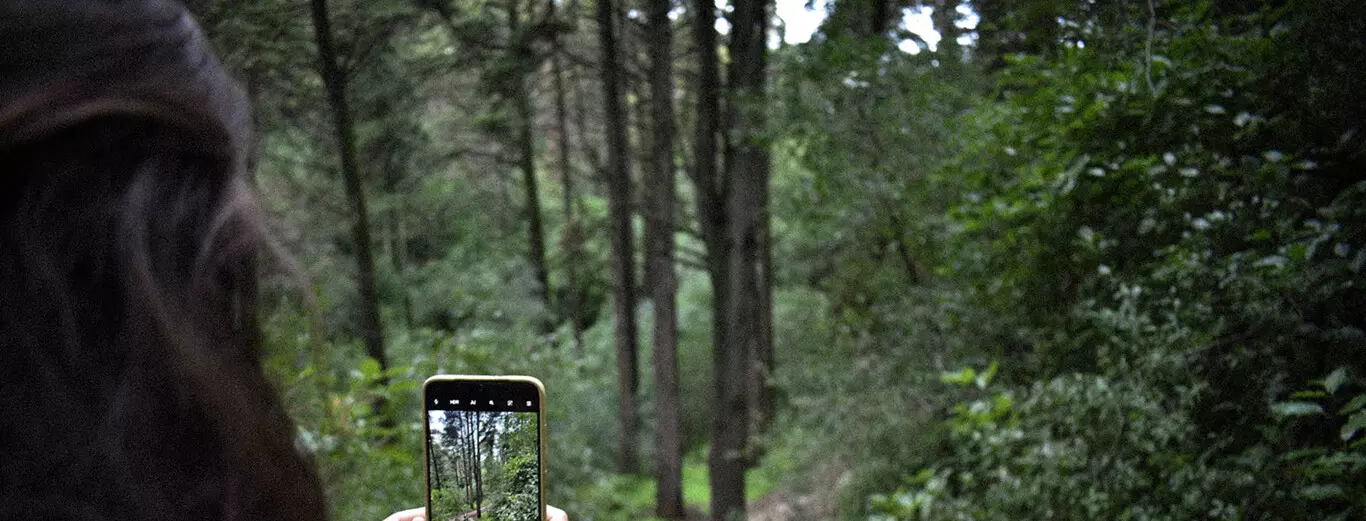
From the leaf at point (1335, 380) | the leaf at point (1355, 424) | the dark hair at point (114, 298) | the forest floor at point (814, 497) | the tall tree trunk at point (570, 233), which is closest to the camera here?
the dark hair at point (114, 298)

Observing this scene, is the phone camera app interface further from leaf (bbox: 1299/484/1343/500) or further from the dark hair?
Answer: leaf (bbox: 1299/484/1343/500)

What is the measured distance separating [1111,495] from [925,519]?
916mm

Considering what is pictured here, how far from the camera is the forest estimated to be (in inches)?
125

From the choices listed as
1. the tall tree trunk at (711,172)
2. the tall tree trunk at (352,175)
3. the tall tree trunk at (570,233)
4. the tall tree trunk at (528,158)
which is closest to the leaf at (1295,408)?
the tall tree trunk at (352,175)

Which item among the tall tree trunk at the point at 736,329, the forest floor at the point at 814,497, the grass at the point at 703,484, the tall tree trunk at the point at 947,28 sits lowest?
the grass at the point at 703,484

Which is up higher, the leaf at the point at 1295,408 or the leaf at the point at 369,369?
the leaf at the point at 369,369

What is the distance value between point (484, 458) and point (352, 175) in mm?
4244

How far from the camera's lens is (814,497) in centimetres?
874

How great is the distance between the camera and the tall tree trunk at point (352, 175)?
2886mm

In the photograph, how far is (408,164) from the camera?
8188 mm

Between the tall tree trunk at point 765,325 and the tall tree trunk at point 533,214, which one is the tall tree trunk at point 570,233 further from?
the tall tree trunk at point 765,325

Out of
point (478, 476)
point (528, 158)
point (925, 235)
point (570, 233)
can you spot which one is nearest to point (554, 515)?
point (478, 476)

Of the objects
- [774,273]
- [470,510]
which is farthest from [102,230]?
[774,273]

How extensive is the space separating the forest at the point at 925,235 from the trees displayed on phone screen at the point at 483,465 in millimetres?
10
